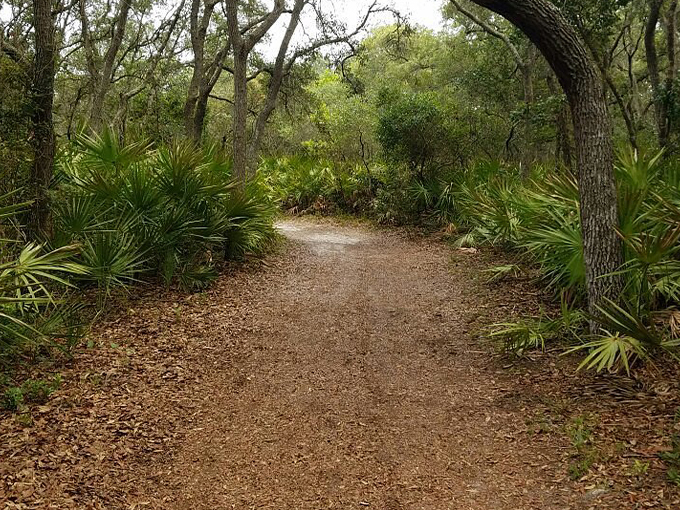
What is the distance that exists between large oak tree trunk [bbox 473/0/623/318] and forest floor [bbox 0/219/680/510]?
947 mm

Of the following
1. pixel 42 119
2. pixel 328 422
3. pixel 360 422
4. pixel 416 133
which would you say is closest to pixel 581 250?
pixel 360 422

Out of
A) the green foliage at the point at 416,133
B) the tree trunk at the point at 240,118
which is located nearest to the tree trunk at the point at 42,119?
the tree trunk at the point at 240,118

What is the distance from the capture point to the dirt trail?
334 centimetres

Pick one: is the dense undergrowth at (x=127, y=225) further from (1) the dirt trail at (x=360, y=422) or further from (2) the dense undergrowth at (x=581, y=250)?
(2) the dense undergrowth at (x=581, y=250)

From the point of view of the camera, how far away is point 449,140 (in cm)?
1311

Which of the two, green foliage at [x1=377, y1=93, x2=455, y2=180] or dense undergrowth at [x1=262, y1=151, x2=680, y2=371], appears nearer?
dense undergrowth at [x1=262, y1=151, x2=680, y2=371]

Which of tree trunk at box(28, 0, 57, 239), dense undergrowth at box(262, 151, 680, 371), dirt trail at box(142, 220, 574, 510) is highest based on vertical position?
tree trunk at box(28, 0, 57, 239)

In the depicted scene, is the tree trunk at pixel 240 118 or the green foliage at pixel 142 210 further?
the tree trunk at pixel 240 118

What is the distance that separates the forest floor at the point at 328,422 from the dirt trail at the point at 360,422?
0.01m

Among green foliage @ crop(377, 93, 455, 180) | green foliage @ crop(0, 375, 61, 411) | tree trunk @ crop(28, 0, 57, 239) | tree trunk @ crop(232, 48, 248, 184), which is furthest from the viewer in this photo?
green foliage @ crop(377, 93, 455, 180)

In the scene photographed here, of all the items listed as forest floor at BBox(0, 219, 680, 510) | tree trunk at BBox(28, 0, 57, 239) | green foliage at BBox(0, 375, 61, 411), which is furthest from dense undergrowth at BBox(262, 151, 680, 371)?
tree trunk at BBox(28, 0, 57, 239)

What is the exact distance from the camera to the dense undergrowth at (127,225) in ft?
18.2

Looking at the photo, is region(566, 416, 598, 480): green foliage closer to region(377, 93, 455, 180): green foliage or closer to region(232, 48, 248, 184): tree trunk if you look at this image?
region(232, 48, 248, 184): tree trunk

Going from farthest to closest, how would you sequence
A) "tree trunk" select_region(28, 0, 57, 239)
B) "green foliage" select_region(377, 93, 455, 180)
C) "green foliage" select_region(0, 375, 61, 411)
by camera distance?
"green foliage" select_region(377, 93, 455, 180), "tree trunk" select_region(28, 0, 57, 239), "green foliage" select_region(0, 375, 61, 411)
